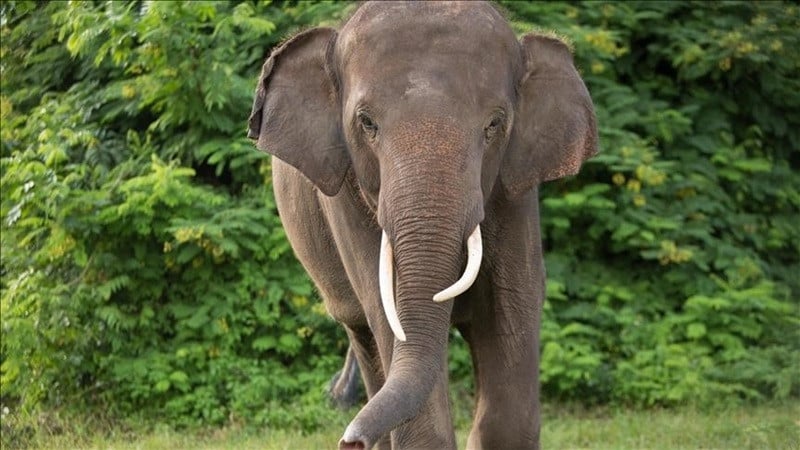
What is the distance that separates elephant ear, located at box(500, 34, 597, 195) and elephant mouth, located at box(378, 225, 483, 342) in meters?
0.62

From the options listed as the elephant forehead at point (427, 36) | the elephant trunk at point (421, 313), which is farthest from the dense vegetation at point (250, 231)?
the elephant trunk at point (421, 313)

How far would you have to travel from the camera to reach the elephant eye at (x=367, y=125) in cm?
584

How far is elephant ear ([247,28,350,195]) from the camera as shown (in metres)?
6.27

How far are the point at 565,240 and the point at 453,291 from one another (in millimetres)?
6870

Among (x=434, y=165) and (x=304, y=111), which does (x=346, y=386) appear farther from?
(x=434, y=165)

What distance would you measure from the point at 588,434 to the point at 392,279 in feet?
15.5

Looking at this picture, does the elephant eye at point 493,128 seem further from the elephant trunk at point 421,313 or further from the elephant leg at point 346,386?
the elephant leg at point 346,386

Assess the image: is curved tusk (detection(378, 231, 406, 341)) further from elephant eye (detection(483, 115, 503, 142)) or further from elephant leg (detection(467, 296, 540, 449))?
elephant leg (detection(467, 296, 540, 449))

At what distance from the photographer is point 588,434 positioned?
10141 mm

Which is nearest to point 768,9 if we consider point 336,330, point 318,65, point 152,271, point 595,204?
point 595,204

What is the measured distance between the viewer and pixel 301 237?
7.72 meters

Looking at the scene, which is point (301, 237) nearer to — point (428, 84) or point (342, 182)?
point (342, 182)

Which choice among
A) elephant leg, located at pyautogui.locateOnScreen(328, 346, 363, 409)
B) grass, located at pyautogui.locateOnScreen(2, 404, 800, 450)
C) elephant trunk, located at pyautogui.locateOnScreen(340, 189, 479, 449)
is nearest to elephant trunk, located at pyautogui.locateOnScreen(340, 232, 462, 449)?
elephant trunk, located at pyautogui.locateOnScreen(340, 189, 479, 449)

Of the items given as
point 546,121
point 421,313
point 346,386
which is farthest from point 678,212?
point 421,313
